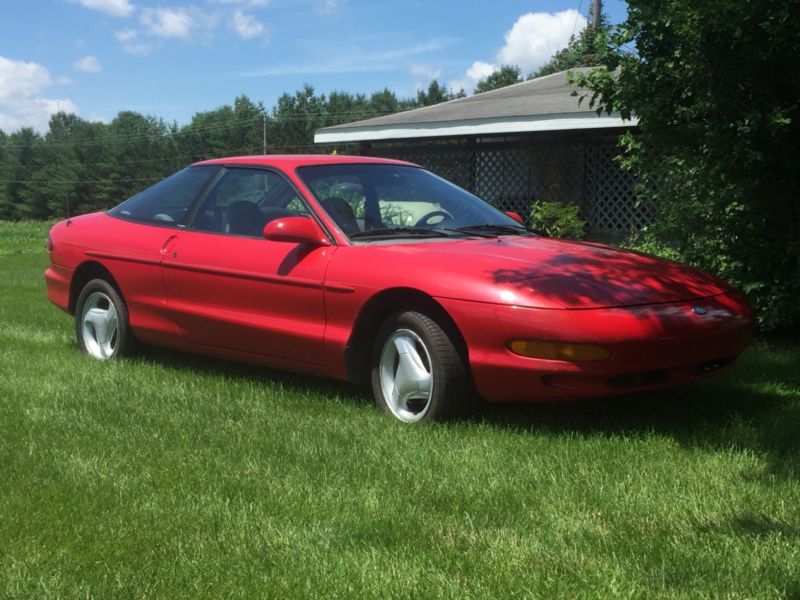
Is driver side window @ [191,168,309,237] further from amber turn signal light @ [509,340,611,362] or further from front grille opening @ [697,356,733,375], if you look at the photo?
front grille opening @ [697,356,733,375]

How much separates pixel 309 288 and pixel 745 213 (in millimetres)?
3235

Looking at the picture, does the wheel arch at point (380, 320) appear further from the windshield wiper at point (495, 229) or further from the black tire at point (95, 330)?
the black tire at point (95, 330)

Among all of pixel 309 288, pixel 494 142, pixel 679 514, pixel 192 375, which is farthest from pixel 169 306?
pixel 494 142

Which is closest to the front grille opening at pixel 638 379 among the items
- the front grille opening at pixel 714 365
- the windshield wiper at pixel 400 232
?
the front grille opening at pixel 714 365

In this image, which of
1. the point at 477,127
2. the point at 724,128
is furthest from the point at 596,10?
the point at 724,128

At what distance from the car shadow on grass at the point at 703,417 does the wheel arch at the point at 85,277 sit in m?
2.89

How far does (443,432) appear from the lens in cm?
441

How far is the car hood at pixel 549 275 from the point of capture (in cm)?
432

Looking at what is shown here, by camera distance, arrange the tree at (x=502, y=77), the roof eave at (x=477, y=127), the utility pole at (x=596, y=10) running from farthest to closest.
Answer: the tree at (x=502, y=77) < the utility pole at (x=596, y=10) < the roof eave at (x=477, y=127)

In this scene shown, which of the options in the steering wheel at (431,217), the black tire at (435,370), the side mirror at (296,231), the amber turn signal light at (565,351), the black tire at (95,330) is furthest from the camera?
the black tire at (95,330)

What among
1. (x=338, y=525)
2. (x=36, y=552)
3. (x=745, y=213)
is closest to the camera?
(x=36, y=552)

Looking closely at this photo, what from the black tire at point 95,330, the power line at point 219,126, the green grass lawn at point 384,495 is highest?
the power line at point 219,126

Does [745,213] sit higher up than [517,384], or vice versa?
[745,213]

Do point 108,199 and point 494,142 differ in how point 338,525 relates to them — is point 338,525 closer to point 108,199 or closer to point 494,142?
point 494,142
